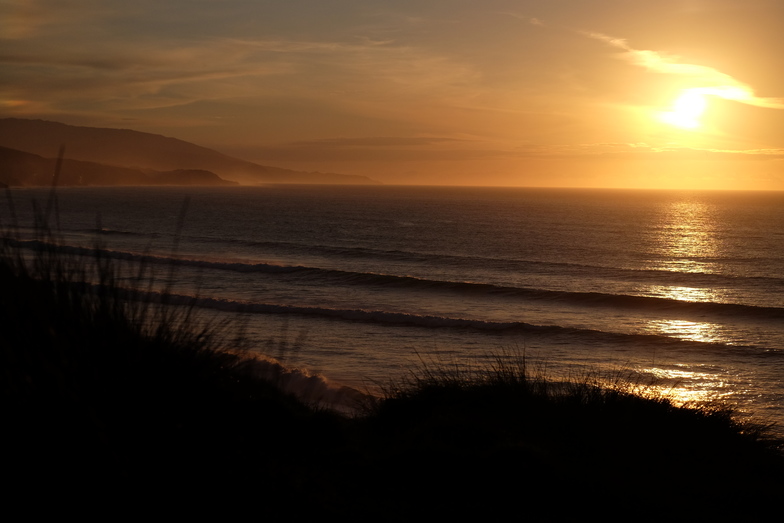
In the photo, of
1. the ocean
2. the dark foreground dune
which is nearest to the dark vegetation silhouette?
the dark foreground dune

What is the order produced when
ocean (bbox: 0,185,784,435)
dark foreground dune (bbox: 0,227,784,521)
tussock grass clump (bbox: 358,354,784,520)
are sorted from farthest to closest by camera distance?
1. ocean (bbox: 0,185,784,435)
2. tussock grass clump (bbox: 358,354,784,520)
3. dark foreground dune (bbox: 0,227,784,521)

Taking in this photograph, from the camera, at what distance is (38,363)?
3836mm

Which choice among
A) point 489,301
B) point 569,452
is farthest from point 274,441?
point 489,301

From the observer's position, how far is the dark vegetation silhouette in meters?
3.74

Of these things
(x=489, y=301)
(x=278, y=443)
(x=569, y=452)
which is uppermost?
(x=278, y=443)

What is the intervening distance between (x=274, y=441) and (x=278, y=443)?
4 cm

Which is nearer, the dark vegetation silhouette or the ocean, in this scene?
the dark vegetation silhouette

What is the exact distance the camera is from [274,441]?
5.15 metres

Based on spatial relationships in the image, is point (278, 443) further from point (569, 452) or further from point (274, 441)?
point (569, 452)

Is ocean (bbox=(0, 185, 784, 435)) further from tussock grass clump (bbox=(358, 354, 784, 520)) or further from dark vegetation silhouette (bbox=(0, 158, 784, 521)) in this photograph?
tussock grass clump (bbox=(358, 354, 784, 520))

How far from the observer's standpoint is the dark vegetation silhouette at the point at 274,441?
3.74 meters

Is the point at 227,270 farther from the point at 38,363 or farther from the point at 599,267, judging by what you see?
the point at 38,363

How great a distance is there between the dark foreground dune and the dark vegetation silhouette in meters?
0.01

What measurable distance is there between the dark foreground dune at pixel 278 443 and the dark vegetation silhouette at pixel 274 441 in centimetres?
1
